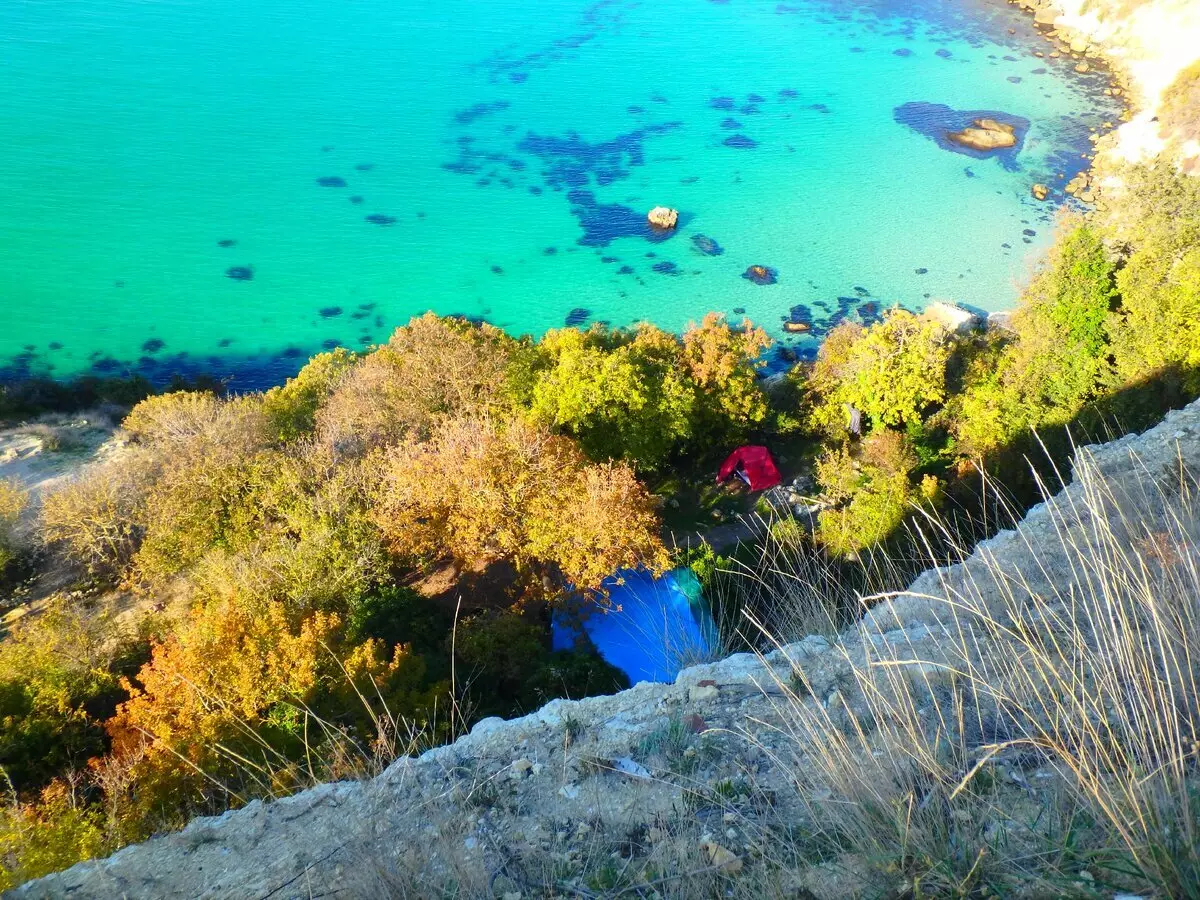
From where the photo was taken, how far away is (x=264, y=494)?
58.6 feet

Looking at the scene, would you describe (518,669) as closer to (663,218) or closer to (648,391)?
(648,391)

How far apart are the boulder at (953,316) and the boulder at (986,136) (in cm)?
1984

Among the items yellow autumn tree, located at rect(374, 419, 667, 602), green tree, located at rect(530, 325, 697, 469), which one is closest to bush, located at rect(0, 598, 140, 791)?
yellow autumn tree, located at rect(374, 419, 667, 602)

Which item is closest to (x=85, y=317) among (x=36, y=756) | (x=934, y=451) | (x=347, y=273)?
(x=347, y=273)

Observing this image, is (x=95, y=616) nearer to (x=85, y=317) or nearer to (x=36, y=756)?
(x=36, y=756)

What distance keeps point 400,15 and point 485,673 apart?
65.2 metres

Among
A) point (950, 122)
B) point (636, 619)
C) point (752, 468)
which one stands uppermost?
point (950, 122)

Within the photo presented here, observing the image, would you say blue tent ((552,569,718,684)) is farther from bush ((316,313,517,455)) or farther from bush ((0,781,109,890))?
bush ((0,781,109,890))

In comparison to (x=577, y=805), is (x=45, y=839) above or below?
below

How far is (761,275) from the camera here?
37.8m

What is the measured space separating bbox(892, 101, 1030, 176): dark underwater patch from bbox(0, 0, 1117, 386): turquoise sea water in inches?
23.7

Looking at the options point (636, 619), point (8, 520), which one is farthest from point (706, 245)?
point (8, 520)

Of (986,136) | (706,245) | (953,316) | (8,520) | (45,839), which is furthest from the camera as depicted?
(986,136)

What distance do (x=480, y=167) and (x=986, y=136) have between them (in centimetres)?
3114
